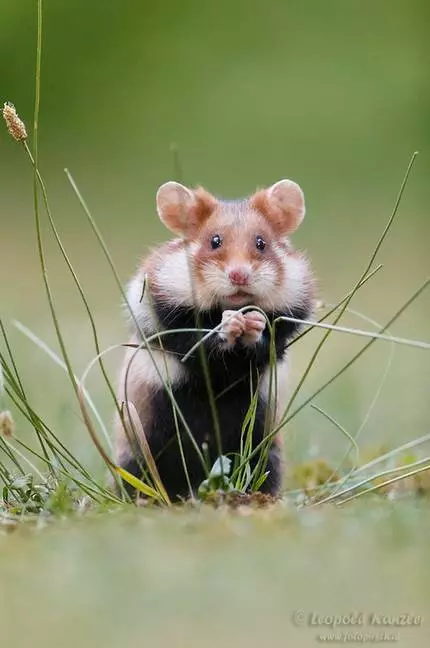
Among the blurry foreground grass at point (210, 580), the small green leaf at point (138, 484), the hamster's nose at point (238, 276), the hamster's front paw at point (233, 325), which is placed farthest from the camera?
the hamster's nose at point (238, 276)

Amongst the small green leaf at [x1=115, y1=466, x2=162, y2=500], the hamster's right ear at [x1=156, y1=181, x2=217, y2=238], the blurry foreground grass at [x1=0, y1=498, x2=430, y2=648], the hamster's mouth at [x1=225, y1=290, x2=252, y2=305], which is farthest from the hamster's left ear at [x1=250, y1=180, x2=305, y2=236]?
the blurry foreground grass at [x1=0, y1=498, x2=430, y2=648]

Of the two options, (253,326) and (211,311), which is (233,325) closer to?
(253,326)

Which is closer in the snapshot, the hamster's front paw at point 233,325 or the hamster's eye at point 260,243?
the hamster's front paw at point 233,325

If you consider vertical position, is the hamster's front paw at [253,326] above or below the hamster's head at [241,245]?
below

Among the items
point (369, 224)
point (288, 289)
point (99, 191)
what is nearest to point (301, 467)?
point (288, 289)

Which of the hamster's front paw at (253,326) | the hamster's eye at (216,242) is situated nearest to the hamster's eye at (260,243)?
the hamster's eye at (216,242)

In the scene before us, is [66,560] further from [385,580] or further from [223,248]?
[223,248]

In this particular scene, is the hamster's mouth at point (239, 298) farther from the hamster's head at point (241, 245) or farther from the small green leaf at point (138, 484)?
the small green leaf at point (138, 484)

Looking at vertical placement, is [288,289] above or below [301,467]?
above
